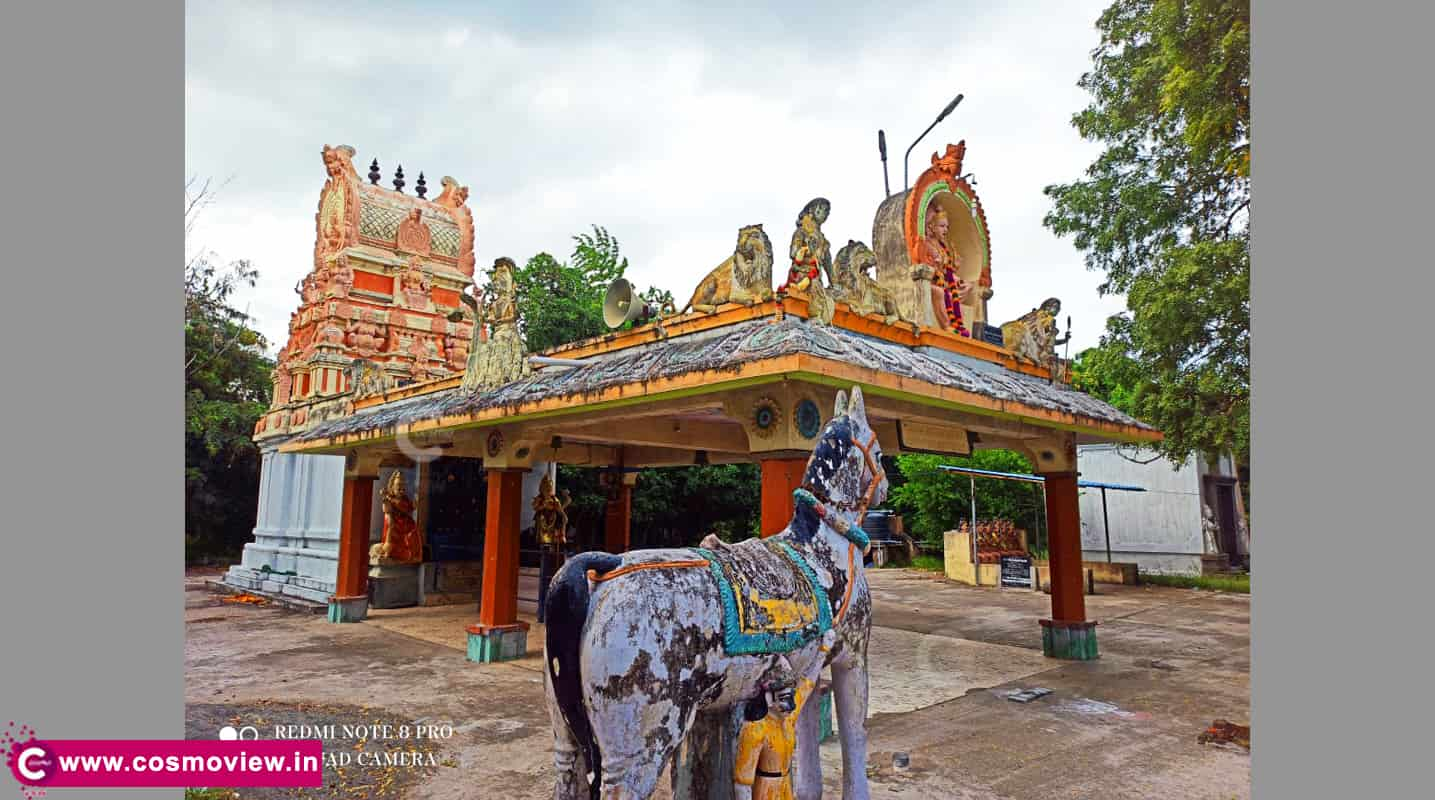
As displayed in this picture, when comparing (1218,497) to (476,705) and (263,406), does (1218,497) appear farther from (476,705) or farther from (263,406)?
(263,406)

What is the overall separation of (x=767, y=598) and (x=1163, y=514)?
65.5 ft

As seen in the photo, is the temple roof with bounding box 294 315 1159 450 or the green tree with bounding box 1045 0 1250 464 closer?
the temple roof with bounding box 294 315 1159 450

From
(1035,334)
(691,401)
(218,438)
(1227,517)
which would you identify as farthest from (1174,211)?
(218,438)

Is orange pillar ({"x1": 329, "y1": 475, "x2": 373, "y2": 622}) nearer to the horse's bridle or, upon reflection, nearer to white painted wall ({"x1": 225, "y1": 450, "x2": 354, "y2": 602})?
white painted wall ({"x1": 225, "y1": 450, "x2": 354, "y2": 602})

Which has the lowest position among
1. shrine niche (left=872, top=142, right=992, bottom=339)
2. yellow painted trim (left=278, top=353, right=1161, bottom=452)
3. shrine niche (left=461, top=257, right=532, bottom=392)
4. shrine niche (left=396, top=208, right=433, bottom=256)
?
yellow painted trim (left=278, top=353, right=1161, bottom=452)

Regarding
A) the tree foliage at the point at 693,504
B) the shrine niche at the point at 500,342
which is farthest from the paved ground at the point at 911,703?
the tree foliage at the point at 693,504

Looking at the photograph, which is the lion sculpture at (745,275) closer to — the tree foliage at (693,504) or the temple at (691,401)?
the temple at (691,401)

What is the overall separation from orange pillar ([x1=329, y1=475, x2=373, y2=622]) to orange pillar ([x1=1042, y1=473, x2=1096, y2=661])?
9399 millimetres

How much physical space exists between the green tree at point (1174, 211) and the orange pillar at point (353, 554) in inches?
439

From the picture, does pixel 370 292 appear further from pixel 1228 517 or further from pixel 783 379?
pixel 1228 517

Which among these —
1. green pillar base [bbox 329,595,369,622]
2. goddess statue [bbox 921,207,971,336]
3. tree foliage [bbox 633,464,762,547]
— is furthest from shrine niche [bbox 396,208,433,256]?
goddess statue [bbox 921,207,971,336]

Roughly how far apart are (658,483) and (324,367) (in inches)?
287

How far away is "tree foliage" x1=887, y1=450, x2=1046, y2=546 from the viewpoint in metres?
21.9

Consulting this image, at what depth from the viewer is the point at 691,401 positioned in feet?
21.4
